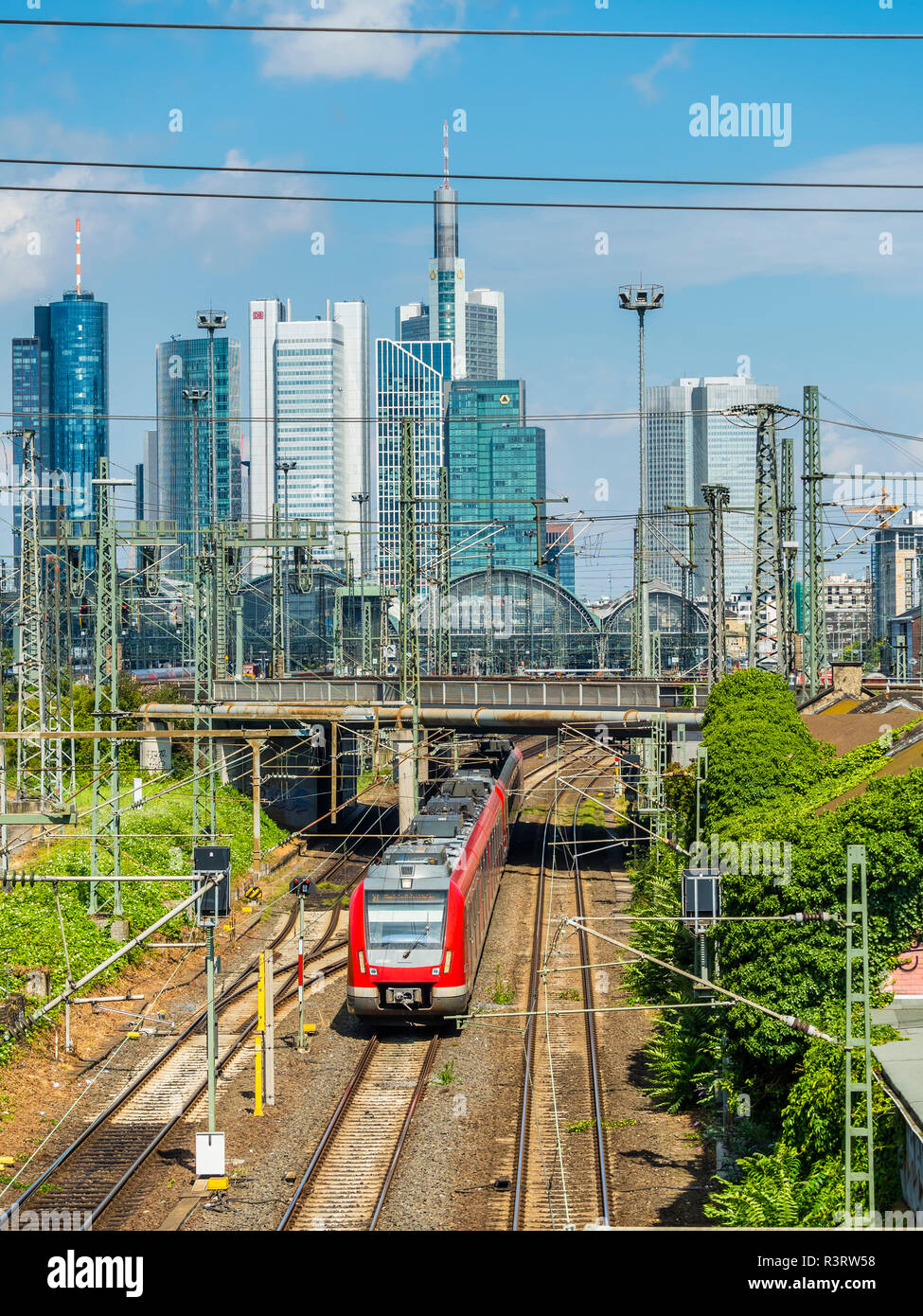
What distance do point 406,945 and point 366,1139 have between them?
13.3 feet

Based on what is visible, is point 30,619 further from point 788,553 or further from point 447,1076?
point 447,1076

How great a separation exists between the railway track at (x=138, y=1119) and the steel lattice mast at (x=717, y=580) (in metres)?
16.0

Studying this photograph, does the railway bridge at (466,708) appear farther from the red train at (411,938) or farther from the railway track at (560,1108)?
the red train at (411,938)

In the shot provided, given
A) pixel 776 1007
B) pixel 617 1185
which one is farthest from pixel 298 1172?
pixel 776 1007

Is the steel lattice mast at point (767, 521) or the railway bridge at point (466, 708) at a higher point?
the steel lattice mast at point (767, 521)

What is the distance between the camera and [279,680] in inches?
1807

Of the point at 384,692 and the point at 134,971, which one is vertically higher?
the point at 384,692

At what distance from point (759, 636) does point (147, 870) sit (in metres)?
17.0

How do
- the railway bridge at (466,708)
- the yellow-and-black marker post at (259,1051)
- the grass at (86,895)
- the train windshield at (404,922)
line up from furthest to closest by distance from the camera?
the railway bridge at (466,708), the grass at (86,895), the train windshield at (404,922), the yellow-and-black marker post at (259,1051)

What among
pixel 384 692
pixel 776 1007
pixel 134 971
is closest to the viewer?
pixel 776 1007

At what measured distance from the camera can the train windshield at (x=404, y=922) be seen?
70.0ft

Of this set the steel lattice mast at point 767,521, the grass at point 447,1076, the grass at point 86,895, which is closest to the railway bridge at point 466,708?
the grass at point 86,895
